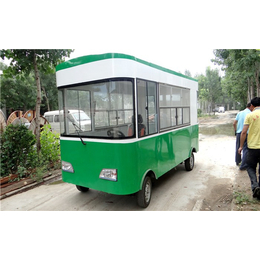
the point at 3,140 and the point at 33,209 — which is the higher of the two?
the point at 3,140

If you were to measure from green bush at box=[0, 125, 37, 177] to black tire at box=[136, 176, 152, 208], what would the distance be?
3.44m

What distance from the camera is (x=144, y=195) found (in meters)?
4.13

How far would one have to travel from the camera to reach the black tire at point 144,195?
4105 millimetres

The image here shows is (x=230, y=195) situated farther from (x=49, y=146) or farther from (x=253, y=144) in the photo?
(x=49, y=146)

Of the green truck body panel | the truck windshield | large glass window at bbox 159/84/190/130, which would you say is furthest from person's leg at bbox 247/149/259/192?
the truck windshield

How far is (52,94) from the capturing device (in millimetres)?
24797

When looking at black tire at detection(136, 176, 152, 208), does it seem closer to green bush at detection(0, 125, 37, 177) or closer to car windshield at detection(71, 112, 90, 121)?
car windshield at detection(71, 112, 90, 121)

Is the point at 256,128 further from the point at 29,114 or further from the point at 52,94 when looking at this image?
the point at 52,94

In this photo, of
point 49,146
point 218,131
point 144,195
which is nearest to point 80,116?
point 144,195

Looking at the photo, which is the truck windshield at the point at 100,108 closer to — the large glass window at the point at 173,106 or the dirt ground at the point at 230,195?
the large glass window at the point at 173,106

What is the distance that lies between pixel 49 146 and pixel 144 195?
3.97 metres

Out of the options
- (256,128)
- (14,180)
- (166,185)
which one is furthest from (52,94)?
(256,128)

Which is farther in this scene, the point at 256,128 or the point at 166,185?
the point at 166,185

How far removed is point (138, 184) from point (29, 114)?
12005mm
